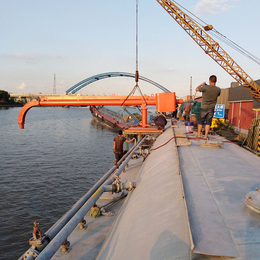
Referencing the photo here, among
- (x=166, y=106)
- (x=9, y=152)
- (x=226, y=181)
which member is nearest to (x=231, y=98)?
(x=166, y=106)

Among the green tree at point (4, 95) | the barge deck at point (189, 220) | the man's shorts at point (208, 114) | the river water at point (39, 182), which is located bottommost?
the river water at point (39, 182)

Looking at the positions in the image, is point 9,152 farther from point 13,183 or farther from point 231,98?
point 231,98

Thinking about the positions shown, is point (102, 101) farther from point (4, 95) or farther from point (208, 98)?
point (4, 95)

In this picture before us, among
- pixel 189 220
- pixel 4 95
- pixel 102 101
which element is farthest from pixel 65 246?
pixel 4 95

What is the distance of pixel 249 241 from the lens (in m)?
2.34

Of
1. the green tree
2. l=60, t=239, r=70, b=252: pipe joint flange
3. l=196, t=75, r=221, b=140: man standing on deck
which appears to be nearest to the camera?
l=60, t=239, r=70, b=252: pipe joint flange

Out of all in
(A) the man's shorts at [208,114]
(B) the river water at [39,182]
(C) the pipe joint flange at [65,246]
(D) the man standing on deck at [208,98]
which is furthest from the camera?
(B) the river water at [39,182]

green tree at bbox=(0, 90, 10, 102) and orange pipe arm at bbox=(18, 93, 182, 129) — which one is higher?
green tree at bbox=(0, 90, 10, 102)

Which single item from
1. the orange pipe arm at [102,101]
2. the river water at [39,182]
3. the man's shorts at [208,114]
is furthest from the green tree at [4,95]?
the man's shorts at [208,114]

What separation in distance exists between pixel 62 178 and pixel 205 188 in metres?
13.8

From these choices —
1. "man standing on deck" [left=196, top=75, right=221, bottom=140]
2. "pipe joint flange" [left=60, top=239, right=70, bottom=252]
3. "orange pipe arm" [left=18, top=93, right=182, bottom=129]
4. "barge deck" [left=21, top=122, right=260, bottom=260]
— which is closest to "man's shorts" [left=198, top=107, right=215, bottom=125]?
"man standing on deck" [left=196, top=75, right=221, bottom=140]

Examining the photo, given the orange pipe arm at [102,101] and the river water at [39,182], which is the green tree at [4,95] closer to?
the river water at [39,182]

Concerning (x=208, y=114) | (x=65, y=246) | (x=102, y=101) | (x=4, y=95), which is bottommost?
(x=65, y=246)

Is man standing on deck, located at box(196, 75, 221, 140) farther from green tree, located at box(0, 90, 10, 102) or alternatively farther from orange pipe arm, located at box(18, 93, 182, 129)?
green tree, located at box(0, 90, 10, 102)
